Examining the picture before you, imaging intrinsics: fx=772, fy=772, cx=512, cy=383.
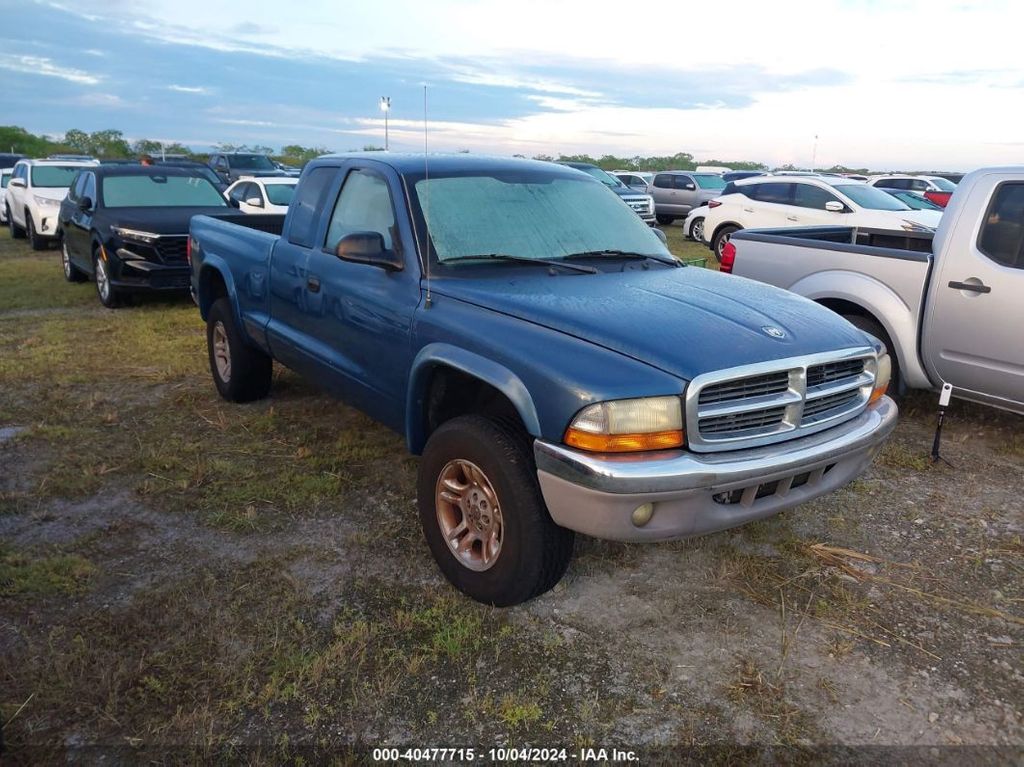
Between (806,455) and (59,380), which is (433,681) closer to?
(806,455)

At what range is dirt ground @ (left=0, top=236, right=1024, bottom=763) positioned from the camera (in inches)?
106

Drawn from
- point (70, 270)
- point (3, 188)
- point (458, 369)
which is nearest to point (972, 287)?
point (458, 369)

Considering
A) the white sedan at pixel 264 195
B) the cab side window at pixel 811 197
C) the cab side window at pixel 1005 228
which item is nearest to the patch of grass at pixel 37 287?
the white sedan at pixel 264 195

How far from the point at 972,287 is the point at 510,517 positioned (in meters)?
3.80

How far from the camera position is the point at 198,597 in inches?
134

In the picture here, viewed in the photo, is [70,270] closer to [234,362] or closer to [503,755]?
[234,362]

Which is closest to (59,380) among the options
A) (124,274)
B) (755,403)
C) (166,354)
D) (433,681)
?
(166,354)

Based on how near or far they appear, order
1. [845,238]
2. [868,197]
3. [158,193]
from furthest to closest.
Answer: [868,197] < [158,193] < [845,238]

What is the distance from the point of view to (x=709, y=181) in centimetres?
2259

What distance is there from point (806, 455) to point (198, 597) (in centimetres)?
267

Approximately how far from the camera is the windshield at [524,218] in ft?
12.6

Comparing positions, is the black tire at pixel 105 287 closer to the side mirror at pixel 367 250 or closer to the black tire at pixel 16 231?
the side mirror at pixel 367 250

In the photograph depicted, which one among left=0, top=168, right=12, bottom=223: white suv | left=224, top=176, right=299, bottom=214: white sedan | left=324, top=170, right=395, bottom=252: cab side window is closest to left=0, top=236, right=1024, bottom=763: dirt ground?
left=324, top=170, right=395, bottom=252: cab side window

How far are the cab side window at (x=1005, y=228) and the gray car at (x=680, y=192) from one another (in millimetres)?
17116
